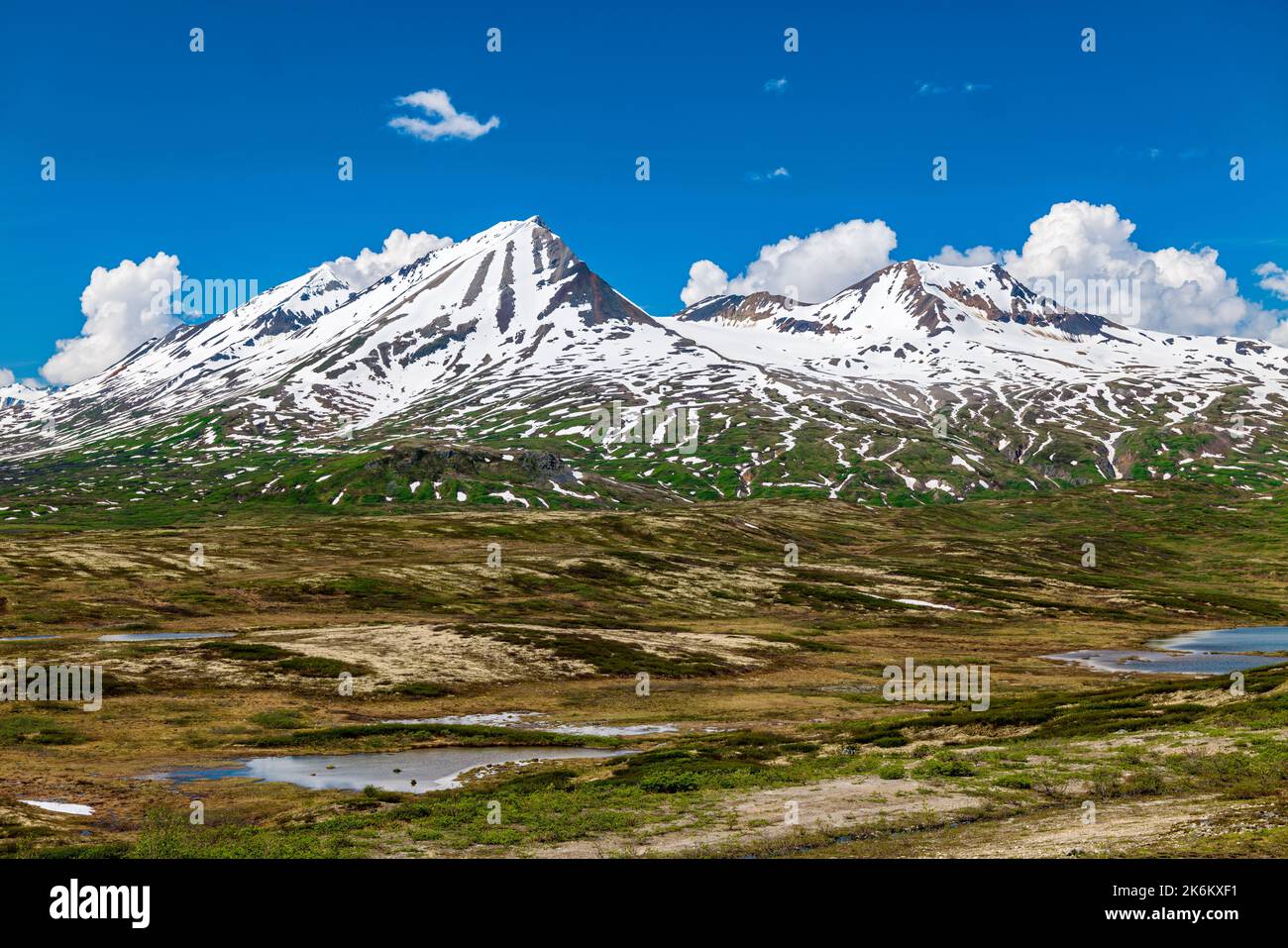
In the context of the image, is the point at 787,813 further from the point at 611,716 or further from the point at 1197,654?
the point at 1197,654

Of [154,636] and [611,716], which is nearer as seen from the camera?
[611,716]

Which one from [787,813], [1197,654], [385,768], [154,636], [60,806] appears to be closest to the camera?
[787,813]

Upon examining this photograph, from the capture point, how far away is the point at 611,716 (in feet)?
292

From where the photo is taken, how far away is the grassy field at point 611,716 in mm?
39594

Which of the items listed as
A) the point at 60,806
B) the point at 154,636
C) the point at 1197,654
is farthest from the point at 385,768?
the point at 1197,654

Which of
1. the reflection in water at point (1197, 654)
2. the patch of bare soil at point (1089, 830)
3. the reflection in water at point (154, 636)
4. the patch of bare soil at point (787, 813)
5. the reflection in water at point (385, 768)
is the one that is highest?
the reflection in water at point (154, 636)

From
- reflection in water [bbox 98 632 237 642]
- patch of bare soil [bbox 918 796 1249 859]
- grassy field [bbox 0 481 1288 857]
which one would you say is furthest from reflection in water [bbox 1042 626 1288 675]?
reflection in water [bbox 98 632 237 642]

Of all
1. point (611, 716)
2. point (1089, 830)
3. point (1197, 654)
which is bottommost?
point (1197, 654)

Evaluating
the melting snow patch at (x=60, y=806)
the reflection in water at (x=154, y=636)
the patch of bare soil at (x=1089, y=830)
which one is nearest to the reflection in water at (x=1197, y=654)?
the patch of bare soil at (x=1089, y=830)

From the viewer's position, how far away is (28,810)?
157ft

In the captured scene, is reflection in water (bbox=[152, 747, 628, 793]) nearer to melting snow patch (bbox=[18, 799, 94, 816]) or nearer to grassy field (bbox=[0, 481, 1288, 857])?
grassy field (bbox=[0, 481, 1288, 857])

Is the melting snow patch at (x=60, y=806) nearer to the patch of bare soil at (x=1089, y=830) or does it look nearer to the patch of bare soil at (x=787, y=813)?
the patch of bare soil at (x=787, y=813)
